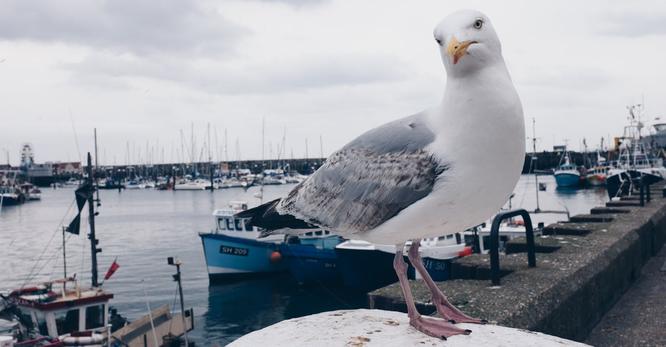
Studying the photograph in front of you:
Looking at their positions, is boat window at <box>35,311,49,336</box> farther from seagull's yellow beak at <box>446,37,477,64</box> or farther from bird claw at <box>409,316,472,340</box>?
seagull's yellow beak at <box>446,37,477,64</box>

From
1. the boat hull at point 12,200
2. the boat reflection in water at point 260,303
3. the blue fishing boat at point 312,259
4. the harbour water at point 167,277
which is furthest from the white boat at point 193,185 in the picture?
the blue fishing boat at point 312,259

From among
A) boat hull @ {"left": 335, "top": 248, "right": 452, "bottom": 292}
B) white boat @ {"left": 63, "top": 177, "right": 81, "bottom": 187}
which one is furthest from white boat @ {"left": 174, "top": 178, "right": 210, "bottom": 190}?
boat hull @ {"left": 335, "top": 248, "right": 452, "bottom": 292}

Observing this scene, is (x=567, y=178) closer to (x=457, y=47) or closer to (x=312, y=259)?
(x=312, y=259)

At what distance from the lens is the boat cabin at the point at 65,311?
68.7 feet

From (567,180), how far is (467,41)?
332ft

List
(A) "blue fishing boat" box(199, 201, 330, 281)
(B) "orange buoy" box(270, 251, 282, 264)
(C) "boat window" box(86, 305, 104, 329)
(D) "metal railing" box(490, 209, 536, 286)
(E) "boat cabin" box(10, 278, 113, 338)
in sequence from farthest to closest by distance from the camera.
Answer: (A) "blue fishing boat" box(199, 201, 330, 281) → (B) "orange buoy" box(270, 251, 282, 264) → (C) "boat window" box(86, 305, 104, 329) → (E) "boat cabin" box(10, 278, 113, 338) → (D) "metal railing" box(490, 209, 536, 286)

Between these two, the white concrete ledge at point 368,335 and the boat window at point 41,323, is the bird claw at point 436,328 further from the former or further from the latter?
the boat window at point 41,323

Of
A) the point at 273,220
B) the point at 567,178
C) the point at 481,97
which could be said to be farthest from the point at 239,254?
the point at 567,178

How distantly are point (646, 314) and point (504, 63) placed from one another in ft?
13.0

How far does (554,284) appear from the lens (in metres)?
4.62

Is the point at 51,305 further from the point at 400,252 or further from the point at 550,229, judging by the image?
the point at 400,252

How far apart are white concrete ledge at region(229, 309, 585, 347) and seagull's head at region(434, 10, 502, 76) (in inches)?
47.8

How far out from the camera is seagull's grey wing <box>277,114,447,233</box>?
2.87 m

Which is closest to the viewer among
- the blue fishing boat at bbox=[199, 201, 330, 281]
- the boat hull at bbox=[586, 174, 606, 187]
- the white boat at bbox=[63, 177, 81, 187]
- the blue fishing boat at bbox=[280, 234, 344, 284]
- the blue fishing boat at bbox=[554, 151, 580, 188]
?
the blue fishing boat at bbox=[280, 234, 344, 284]
